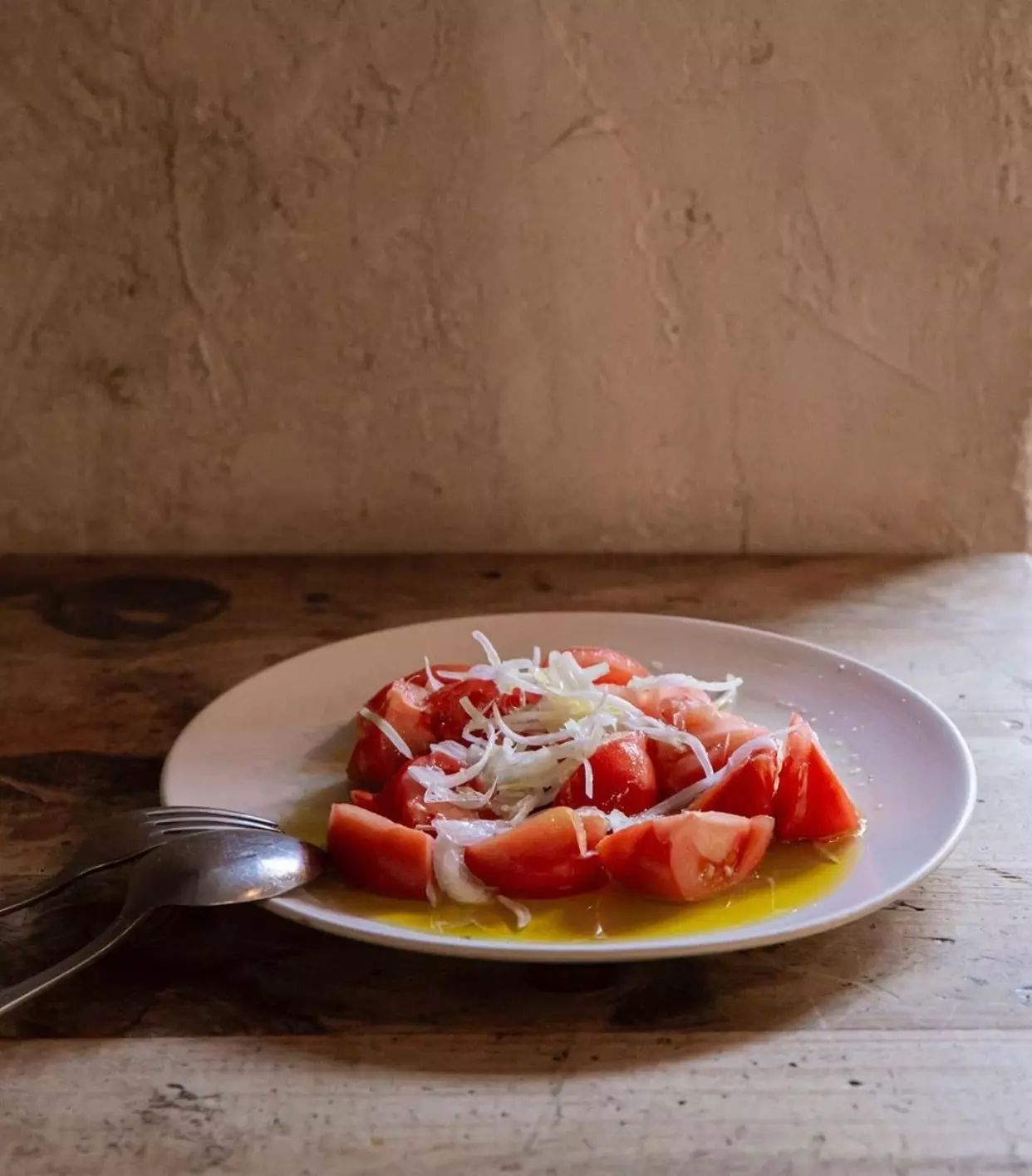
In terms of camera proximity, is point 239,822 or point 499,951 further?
point 239,822

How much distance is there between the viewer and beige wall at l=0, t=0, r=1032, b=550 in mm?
1108

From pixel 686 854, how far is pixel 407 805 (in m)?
0.16

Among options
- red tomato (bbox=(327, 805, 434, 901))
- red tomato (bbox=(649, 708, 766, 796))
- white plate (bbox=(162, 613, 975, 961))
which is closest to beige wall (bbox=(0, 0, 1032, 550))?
white plate (bbox=(162, 613, 975, 961))

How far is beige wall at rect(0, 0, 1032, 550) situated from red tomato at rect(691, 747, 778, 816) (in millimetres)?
571

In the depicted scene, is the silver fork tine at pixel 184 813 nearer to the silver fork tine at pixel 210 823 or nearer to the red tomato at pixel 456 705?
the silver fork tine at pixel 210 823

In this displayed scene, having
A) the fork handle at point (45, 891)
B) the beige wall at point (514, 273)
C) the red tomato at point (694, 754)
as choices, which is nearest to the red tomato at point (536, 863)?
the red tomato at point (694, 754)

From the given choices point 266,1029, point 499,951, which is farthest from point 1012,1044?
point 266,1029

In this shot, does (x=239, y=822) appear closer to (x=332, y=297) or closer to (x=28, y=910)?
(x=28, y=910)

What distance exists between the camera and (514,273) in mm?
1166

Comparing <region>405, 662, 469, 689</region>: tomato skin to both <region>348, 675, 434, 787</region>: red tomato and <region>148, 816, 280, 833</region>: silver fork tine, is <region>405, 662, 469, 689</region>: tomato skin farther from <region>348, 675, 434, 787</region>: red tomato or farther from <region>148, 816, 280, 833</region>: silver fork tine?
<region>148, 816, 280, 833</region>: silver fork tine

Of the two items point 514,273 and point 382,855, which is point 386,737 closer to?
point 382,855

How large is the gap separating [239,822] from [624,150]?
73 cm

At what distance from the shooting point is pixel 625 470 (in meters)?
1.23

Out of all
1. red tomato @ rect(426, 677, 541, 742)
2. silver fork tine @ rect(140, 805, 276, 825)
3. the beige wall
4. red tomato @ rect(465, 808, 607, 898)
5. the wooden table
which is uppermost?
the beige wall
